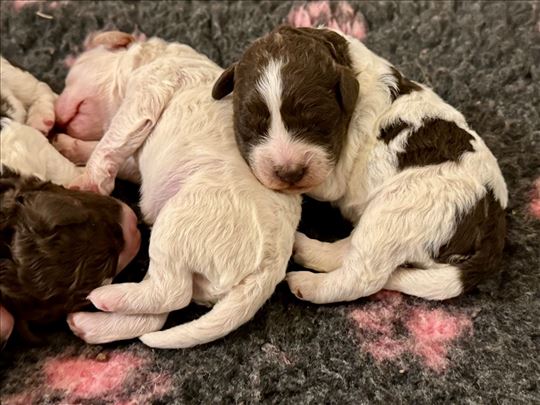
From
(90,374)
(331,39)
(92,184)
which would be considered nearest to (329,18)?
(331,39)

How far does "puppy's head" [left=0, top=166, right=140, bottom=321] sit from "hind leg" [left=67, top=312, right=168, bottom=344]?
2.5 inches

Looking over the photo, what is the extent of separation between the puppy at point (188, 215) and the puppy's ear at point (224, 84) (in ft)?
0.24

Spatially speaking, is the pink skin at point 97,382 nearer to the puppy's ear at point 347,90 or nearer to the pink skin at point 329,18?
the puppy's ear at point 347,90

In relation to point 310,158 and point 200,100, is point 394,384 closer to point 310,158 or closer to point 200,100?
point 310,158

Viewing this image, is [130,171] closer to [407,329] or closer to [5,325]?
[5,325]

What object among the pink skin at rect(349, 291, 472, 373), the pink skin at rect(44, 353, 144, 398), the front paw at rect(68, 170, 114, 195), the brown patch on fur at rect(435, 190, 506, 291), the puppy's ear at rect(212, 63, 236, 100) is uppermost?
the puppy's ear at rect(212, 63, 236, 100)

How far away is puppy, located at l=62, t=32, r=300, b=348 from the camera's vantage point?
8.56 ft

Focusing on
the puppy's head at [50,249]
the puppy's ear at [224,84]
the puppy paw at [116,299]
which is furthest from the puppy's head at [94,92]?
the puppy paw at [116,299]

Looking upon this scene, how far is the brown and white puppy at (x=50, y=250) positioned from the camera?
254cm

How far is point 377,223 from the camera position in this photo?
2727 mm

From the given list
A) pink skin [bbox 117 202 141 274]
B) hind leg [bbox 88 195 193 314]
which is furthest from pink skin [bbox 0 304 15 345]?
pink skin [bbox 117 202 141 274]

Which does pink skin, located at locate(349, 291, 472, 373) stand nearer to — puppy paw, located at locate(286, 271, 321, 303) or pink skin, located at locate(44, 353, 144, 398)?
puppy paw, located at locate(286, 271, 321, 303)

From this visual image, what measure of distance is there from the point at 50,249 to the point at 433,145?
1.50 m

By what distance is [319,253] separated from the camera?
296 cm
